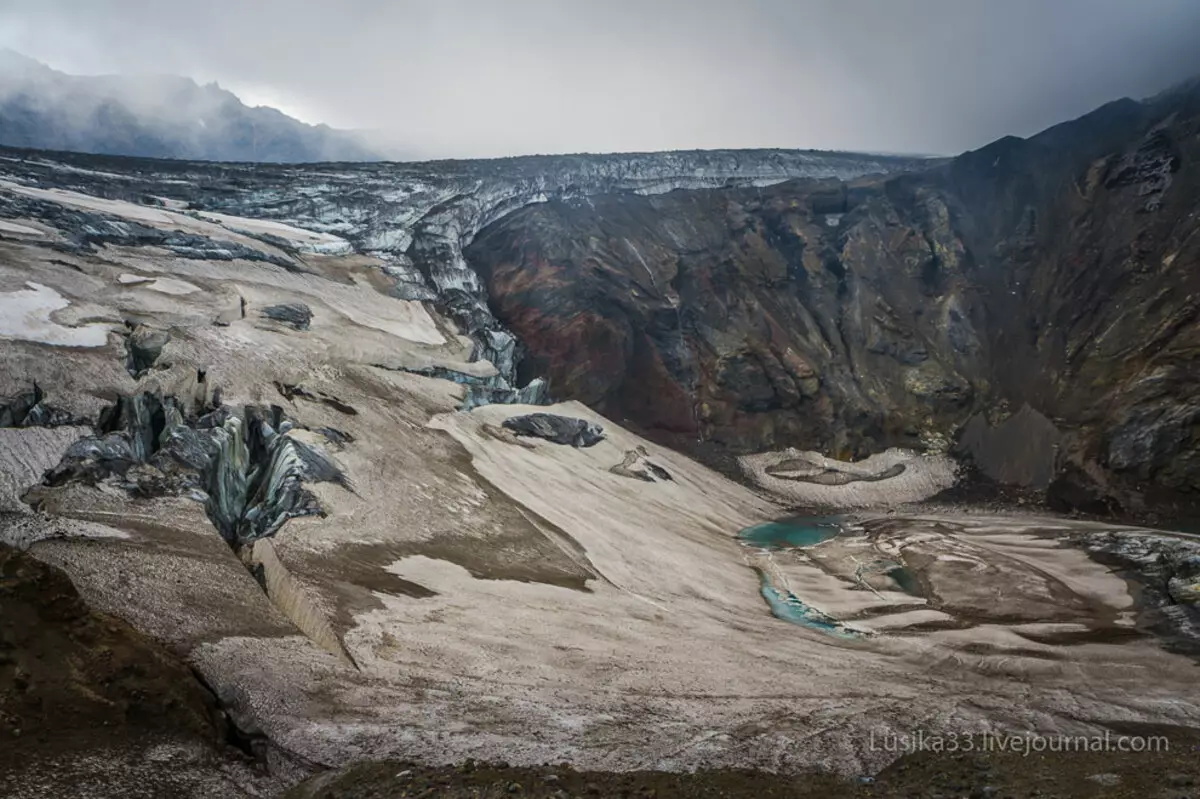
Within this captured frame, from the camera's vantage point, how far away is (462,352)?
165 ft

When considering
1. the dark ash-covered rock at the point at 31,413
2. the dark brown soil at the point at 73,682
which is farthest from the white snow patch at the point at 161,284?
the dark brown soil at the point at 73,682

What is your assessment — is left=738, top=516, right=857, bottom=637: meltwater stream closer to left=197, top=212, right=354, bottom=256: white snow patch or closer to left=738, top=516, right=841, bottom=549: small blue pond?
left=738, top=516, right=841, bottom=549: small blue pond

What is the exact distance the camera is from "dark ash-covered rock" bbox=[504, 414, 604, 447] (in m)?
44.4

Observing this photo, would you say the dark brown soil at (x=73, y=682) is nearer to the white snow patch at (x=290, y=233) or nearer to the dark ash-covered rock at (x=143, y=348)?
the dark ash-covered rock at (x=143, y=348)

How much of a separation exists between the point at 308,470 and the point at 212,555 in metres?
8.96

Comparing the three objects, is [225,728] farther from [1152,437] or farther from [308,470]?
[1152,437]

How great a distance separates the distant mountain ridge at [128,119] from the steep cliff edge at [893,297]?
4193 inches

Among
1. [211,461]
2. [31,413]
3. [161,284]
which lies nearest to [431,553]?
[211,461]

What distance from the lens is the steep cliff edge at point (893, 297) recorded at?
58594 mm

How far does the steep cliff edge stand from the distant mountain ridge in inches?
4193

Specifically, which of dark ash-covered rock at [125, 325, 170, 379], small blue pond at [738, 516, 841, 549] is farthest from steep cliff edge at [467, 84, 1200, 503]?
Result: dark ash-covered rock at [125, 325, 170, 379]

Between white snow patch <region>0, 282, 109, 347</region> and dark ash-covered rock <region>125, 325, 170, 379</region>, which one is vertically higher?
white snow patch <region>0, 282, 109, 347</region>

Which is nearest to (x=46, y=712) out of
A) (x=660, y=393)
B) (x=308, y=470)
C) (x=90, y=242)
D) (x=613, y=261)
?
(x=308, y=470)

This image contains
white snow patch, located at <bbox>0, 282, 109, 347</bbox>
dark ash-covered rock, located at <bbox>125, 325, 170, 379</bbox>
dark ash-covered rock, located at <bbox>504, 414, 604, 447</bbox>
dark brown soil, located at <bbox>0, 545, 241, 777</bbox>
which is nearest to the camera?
dark brown soil, located at <bbox>0, 545, 241, 777</bbox>
